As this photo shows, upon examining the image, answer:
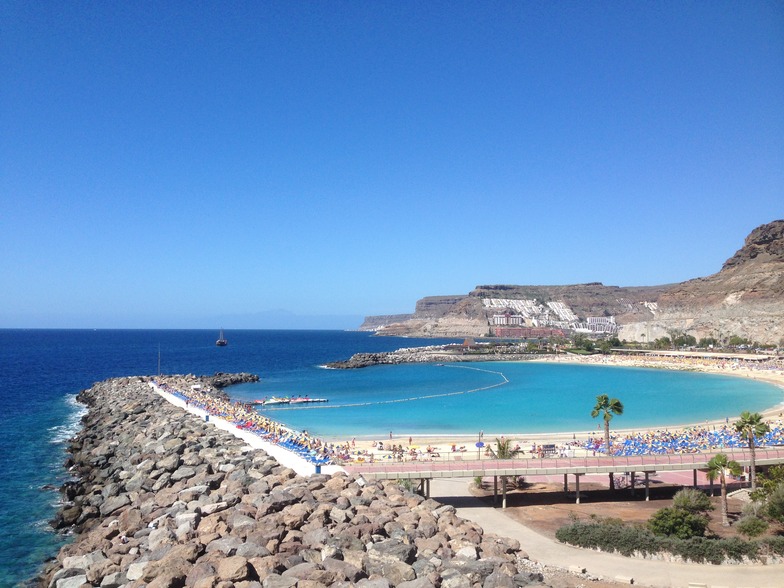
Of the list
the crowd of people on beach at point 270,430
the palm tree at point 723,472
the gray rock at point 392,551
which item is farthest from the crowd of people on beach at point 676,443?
the gray rock at point 392,551

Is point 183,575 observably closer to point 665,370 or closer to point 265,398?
point 265,398

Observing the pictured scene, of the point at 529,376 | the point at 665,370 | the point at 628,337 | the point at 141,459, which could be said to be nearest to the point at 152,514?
the point at 141,459

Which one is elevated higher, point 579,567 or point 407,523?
point 407,523

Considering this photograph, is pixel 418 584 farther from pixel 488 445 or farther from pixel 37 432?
pixel 37 432

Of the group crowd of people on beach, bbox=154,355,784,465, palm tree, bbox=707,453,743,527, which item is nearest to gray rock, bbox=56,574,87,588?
crowd of people on beach, bbox=154,355,784,465

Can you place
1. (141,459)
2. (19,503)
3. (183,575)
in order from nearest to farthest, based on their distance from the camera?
1. (183,575)
2. (19,503)
3. (141,459)

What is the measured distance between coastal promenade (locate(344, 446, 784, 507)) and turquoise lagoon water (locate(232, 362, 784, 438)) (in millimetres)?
15810

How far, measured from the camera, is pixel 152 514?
1684 centimetres

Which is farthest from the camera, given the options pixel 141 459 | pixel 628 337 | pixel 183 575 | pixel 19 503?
pixel 628 337

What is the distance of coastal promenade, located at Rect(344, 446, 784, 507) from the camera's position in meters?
21.7

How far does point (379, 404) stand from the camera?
53.9 metres

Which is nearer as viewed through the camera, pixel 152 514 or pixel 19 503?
pixel 152 514

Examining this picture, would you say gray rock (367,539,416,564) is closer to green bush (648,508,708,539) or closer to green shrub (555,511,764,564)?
green shrub (555,511,764,564)

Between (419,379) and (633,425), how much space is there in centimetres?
3957
